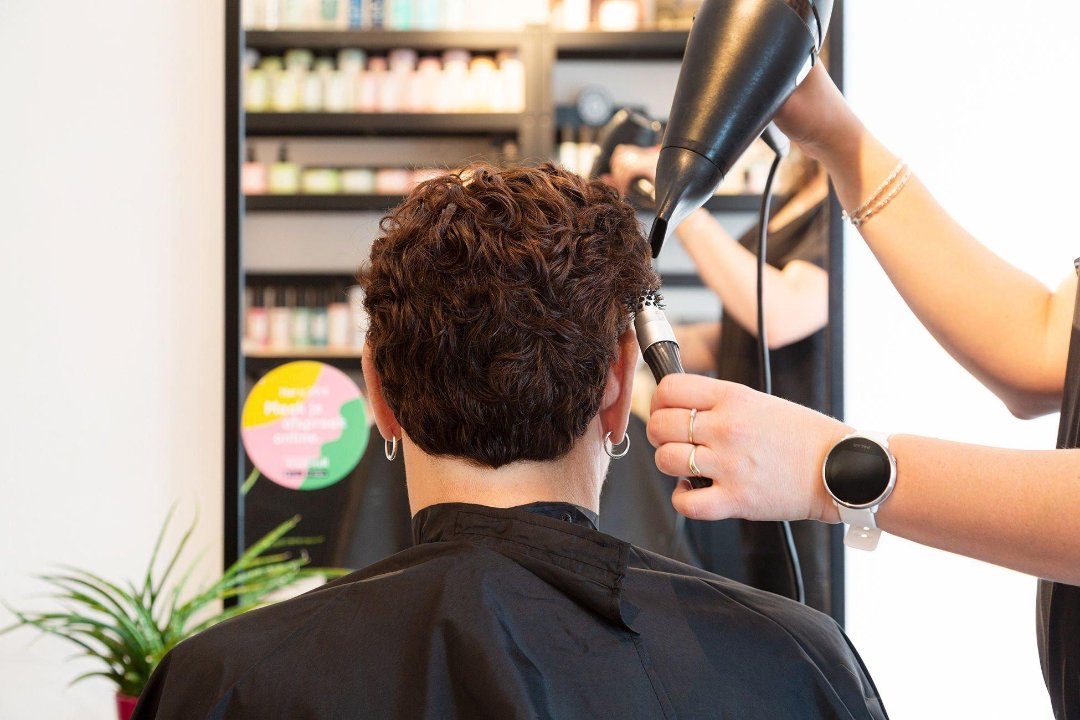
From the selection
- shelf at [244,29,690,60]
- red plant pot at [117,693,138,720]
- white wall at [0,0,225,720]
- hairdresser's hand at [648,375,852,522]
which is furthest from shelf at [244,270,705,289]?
hairdresser's hand at [648,375,852,522]

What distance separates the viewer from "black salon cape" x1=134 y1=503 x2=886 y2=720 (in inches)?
31.4

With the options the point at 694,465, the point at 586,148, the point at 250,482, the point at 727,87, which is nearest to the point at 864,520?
the point at 694,465

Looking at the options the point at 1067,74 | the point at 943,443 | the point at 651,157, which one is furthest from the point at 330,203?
the point at 1067,74

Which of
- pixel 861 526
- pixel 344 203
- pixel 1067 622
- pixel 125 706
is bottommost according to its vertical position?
pixel 125 706

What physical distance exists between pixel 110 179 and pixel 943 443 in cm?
194

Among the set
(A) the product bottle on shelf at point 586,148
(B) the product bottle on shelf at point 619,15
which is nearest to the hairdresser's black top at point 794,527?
(A) the product bottle on shelf at point 586,148

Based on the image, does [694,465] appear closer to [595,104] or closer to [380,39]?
[595,104]

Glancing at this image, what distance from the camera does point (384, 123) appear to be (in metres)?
2.00

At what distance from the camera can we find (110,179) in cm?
207

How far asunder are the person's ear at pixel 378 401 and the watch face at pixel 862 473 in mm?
501

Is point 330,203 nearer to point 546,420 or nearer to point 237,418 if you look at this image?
point 237,418

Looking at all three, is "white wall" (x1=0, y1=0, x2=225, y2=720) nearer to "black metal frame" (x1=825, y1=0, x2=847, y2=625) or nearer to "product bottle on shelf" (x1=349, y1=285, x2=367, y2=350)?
"product bottle on shelf" (x1=349, y1=285, x2=367, y2=350)

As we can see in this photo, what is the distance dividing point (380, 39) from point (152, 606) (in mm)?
1297

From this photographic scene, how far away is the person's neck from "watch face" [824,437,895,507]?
0.32 meters
